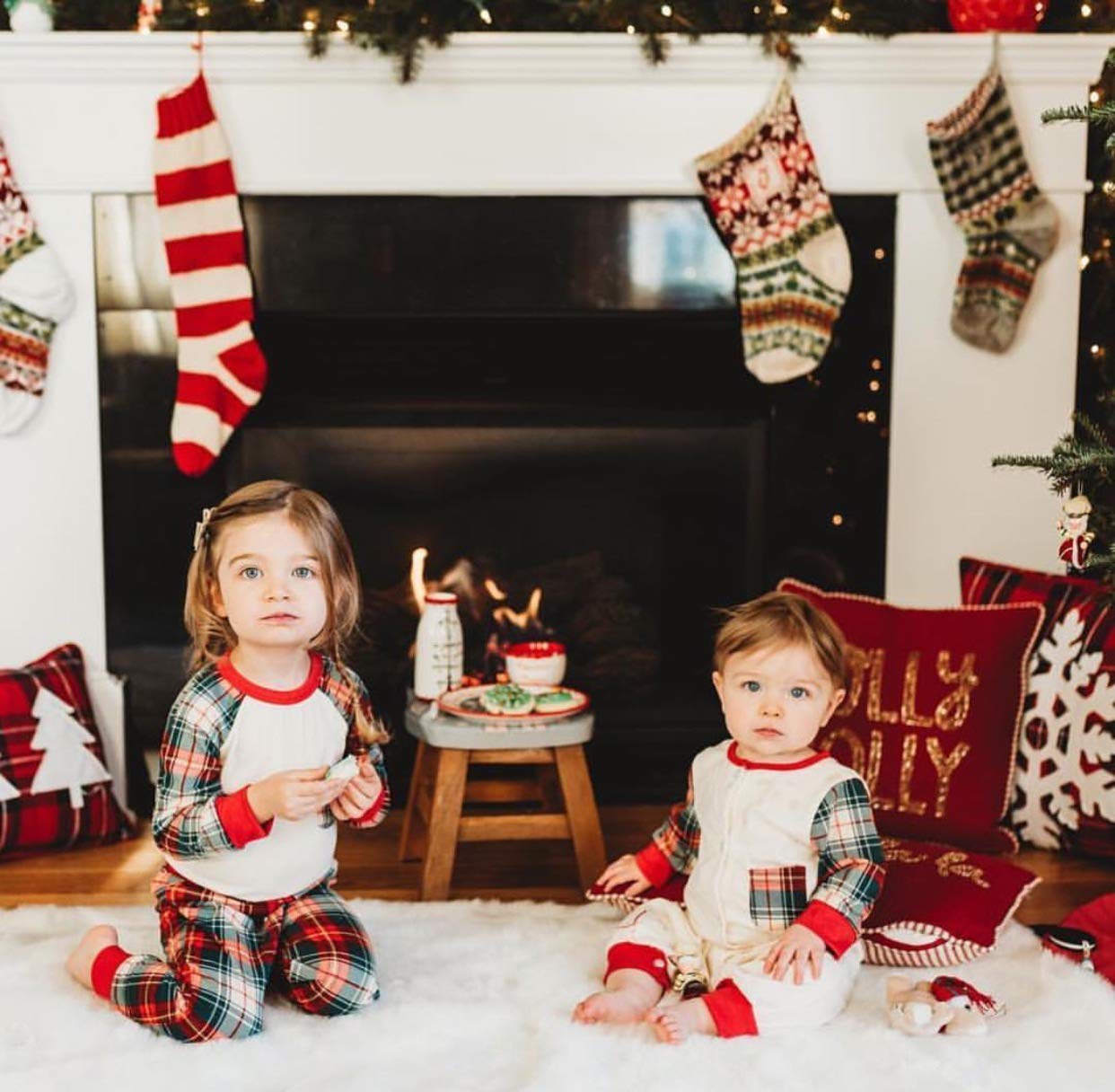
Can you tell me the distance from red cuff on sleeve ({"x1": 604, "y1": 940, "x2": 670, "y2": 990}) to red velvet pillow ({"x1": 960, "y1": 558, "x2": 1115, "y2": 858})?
1.02 m

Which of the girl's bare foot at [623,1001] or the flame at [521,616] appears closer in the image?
the girl's bare foot at [623,1001]

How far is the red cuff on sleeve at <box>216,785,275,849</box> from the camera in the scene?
5.90 ft

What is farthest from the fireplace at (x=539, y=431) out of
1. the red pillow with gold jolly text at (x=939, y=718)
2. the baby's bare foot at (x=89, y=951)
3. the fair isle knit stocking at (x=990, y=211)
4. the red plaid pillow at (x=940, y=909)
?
the baby's bare foot at (x=89, y=951)

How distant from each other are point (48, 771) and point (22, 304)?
3.32ft

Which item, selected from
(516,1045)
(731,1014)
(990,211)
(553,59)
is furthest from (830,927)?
(553,59)

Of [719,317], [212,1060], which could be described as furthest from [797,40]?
[212,1060]

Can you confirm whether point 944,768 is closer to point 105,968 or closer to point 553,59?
point 105,968

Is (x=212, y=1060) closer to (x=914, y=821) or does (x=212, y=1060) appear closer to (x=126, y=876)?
(x=126, y=876)

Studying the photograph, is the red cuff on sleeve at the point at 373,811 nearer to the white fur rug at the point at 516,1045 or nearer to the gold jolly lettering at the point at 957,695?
the white fur rug at the point at 516,1045

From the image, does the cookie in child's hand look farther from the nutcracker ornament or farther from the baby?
the nutcracker ornament

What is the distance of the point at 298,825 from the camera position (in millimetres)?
1949

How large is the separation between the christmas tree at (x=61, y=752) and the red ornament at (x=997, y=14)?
8.09ft

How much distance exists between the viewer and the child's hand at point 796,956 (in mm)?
1799

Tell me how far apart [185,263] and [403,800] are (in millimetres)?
1326
